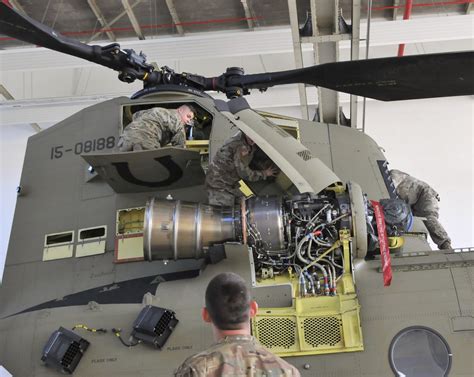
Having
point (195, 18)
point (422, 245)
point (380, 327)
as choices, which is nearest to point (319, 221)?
point (380, 327)

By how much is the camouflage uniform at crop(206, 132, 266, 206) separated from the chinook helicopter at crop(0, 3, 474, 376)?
0.20m

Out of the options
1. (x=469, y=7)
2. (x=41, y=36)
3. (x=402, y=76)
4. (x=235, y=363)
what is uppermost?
(x=469, y=7)

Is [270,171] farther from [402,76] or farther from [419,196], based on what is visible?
[419,196]

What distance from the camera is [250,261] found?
377cm

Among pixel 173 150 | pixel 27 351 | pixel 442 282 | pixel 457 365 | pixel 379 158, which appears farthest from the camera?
pixel 379 158

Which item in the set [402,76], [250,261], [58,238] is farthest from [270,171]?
[58,238]

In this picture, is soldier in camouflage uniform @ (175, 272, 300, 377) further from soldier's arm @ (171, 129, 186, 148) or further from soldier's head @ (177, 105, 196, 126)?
soldier's head @ (177, 105, 196, 126)

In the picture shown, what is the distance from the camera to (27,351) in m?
3.79

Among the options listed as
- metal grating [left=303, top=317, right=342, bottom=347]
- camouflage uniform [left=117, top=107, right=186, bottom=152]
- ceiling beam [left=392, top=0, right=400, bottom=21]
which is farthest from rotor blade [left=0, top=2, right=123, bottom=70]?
ceiling beam [left=392, top=0, right=400, bottom=21]

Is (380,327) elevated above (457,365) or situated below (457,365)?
above

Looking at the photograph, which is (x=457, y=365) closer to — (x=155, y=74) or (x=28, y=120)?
(x=155, y=74)

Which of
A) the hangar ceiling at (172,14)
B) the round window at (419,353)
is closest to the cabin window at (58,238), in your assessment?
the round window at (419,353)

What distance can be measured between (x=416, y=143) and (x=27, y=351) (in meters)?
10.2

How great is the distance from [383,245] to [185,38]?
6583 mm
